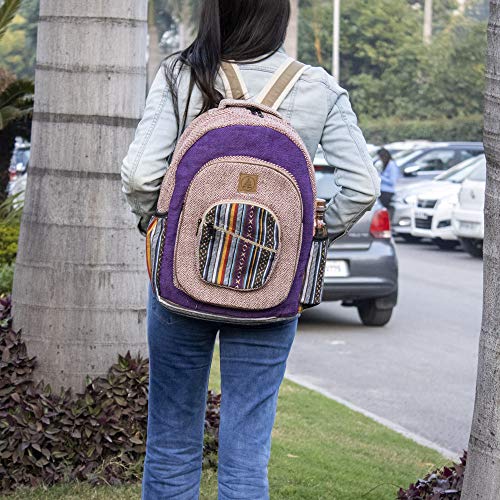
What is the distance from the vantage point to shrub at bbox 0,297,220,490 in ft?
15.5

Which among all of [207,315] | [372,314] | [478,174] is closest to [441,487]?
[207,315]

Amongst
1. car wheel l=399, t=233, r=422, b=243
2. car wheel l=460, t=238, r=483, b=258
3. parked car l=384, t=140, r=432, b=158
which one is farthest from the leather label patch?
parked car l=384, t=140, r=432, b=158

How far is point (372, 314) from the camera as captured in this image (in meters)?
11.8

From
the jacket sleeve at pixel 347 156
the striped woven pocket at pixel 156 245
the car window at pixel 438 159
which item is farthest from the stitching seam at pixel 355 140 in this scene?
the car window at pixel 438 159

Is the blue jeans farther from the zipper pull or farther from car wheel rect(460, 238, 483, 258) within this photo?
car wheel rect(460, 238, 483, 258)

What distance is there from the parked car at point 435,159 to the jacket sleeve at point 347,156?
20385mm

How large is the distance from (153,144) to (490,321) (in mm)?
1078

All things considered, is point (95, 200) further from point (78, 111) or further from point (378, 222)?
point (378, 222)

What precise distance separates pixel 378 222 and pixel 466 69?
35198 mm

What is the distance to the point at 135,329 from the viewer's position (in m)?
5.04

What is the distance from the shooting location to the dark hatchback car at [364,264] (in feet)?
37.2

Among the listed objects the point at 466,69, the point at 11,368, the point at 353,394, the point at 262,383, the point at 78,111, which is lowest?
the point at 353,394

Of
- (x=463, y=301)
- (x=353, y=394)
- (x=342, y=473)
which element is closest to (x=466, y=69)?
(x=463, y=301)

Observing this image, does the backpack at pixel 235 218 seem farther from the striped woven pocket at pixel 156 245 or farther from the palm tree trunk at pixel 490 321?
the palm tree trunk at pixel 490 321
